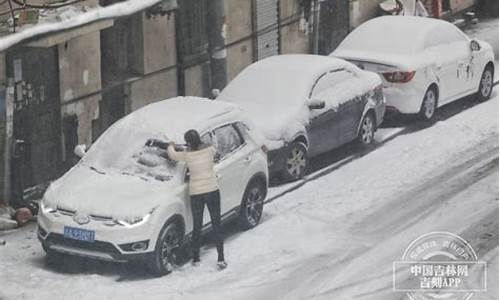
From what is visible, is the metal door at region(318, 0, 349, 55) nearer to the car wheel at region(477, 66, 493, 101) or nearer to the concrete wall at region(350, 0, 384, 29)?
the concrete wall at region(350, 0, 384, 29)

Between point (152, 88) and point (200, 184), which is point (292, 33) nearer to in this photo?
point (152, 88)

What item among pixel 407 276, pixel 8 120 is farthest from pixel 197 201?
pixel 8 120

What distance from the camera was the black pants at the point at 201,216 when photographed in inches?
548

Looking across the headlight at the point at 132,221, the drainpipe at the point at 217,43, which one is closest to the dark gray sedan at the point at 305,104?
the drainpipe at the point at 217,43

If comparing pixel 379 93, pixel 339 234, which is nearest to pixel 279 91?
pixel 379 93

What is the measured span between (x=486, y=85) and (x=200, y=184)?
28.9 feet

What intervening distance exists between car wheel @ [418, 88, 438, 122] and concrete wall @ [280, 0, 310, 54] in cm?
386

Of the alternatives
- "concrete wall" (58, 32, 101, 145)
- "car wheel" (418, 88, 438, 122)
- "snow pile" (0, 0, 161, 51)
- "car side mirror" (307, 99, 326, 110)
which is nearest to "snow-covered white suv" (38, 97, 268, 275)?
"car side mirror" (307, 99, 326, 110)

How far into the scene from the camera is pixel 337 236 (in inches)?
592

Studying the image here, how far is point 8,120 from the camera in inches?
650

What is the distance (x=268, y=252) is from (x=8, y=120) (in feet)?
14.0

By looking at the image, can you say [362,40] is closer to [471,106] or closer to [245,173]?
[471,106]

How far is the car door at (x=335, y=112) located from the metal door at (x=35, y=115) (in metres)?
3.61

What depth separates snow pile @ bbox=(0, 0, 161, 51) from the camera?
15961 millimetres
